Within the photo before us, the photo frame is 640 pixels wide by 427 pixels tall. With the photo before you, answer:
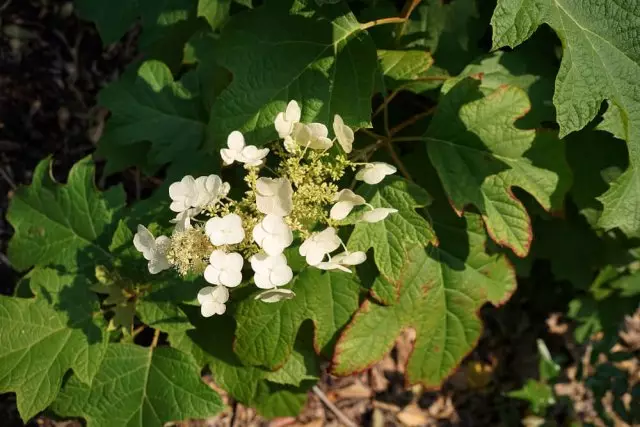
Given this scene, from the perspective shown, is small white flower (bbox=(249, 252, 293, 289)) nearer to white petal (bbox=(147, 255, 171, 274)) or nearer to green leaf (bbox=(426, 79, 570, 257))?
white petal (bbox=(147, 255, 171, 274))

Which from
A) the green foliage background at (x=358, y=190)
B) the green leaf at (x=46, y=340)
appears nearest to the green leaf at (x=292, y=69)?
the green foliage background at (x=358, y=190)

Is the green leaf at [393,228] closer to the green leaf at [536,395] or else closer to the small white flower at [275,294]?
the small white flower at [275,294]

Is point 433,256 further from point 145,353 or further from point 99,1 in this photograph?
point 99,1

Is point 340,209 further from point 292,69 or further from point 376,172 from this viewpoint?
point 292,69

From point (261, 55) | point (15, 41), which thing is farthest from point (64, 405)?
point (15, 41)

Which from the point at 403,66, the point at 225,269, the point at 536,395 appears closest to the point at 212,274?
the point at 225,269

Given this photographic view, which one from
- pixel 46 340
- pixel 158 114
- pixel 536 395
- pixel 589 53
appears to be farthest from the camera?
pixel 536 395
